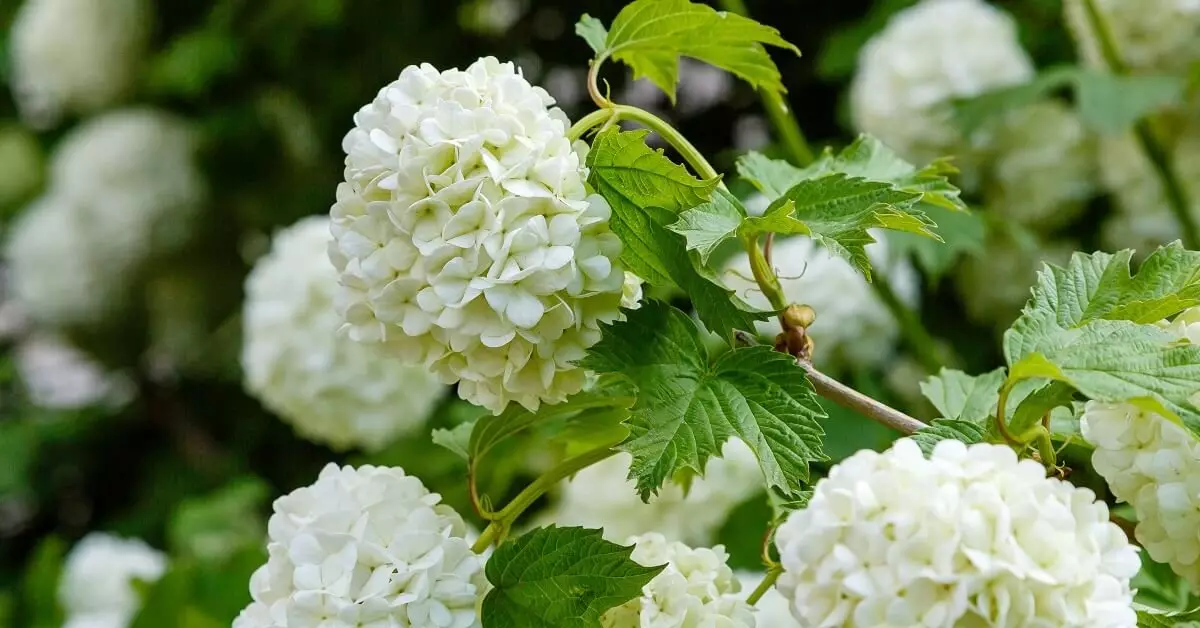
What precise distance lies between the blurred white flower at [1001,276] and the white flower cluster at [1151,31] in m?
0.17

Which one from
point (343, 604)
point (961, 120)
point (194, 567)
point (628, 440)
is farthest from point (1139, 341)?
point (194, 567)

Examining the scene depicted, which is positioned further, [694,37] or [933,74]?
[933,74]

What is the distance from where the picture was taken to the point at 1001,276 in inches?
39.4

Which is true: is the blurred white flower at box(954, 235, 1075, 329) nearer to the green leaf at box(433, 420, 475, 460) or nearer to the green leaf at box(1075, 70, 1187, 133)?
the green leaf at box(1075, 70, 1187, 133)

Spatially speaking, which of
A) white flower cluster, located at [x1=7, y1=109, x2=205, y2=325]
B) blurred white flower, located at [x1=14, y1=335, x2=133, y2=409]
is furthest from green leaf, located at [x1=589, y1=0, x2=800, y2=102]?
blurred white flower, located at [x1=14, y1=335, x2=133, y2=409]

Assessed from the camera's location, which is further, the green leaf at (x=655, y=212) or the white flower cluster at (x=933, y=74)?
the white flower cluster at (x=933, y=74)

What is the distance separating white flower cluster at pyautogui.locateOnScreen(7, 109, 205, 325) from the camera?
152 centimetres

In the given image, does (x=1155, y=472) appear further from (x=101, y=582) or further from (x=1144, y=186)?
(x=101, y=582)

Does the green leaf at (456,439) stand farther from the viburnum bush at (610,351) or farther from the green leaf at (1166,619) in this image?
the green leaf at (1166,619)

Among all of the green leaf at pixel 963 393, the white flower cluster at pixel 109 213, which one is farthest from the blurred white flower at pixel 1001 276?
the white flower cluster at pixel 109 213

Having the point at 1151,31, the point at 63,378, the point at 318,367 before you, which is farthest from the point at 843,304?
Result: the point at 63,378

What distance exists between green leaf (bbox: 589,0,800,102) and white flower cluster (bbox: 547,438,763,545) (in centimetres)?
44

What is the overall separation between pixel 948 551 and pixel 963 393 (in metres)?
0.20

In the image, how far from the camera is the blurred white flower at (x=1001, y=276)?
39.1 inches
